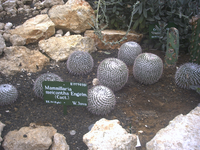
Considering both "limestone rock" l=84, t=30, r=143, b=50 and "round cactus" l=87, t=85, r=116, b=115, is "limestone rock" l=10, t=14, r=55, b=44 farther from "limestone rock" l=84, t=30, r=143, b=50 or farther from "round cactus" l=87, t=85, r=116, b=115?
"round cactus" l=87, t=85, r=116, b=115

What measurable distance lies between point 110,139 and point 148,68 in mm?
2086

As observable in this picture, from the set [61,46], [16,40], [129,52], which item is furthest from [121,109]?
[16,40]

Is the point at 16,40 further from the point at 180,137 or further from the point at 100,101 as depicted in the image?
the point at 180,137

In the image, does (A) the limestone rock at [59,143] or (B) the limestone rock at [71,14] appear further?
(B) the limestone rock at [71,14]

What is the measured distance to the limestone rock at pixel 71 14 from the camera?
5371 mm

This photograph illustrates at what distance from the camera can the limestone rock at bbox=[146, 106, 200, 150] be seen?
1958mm

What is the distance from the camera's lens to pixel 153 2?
5.12 metres

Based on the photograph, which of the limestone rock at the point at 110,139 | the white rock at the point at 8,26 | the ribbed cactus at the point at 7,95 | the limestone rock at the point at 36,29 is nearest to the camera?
the limestone rock at the point at 110,139

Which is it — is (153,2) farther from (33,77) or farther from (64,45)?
(33,77)

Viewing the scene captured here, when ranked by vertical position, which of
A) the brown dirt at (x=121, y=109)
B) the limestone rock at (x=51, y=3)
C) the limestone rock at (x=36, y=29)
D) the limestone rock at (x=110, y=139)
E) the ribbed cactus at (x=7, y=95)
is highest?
the limestone rock at (x=51, y=3)

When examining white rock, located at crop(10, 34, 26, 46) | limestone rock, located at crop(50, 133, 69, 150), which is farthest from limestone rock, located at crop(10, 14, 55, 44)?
limestone rock, located at crop(50, 133, 69, 150)

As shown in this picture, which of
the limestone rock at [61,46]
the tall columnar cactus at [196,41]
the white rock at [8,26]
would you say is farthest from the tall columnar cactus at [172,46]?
the white rock at [8,26]

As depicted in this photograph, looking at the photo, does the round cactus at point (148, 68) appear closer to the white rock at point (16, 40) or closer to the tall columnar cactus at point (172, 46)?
the tall columnar cactus at point (172, 46)

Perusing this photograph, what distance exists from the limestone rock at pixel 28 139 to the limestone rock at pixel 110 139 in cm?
56
